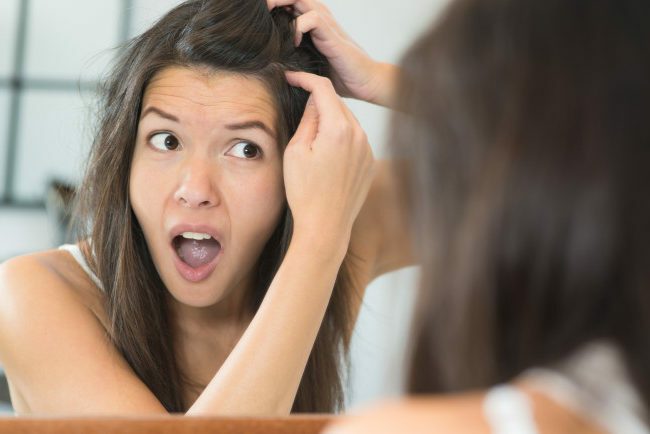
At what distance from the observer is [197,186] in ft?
2.47

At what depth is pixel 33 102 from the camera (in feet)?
11.6

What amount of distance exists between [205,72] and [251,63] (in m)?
0.05

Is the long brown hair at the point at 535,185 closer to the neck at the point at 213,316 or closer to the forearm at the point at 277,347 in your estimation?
the forearm at the point at 277,347

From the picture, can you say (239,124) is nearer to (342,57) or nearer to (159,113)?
(159,113)

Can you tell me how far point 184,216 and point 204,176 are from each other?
4 cm

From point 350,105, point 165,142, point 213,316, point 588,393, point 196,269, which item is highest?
point 588,393

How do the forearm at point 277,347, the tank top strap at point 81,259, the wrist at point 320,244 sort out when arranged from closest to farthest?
the forearm at point 277,347 < the wrist at point 320,244 < the tank top strap at point 81,259

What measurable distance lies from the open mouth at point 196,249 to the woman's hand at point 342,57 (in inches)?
10.1

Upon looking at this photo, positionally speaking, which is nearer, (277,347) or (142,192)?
(277,347)

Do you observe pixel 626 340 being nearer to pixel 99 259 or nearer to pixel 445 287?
pixel 445 287

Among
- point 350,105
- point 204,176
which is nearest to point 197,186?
point 204,176

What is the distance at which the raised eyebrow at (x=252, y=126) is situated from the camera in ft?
2.56

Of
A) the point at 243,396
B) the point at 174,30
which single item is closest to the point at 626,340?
the point at 243,396

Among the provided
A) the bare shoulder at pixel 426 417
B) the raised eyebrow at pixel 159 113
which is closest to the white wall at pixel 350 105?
the raised eyebrow at pixel 159 113
